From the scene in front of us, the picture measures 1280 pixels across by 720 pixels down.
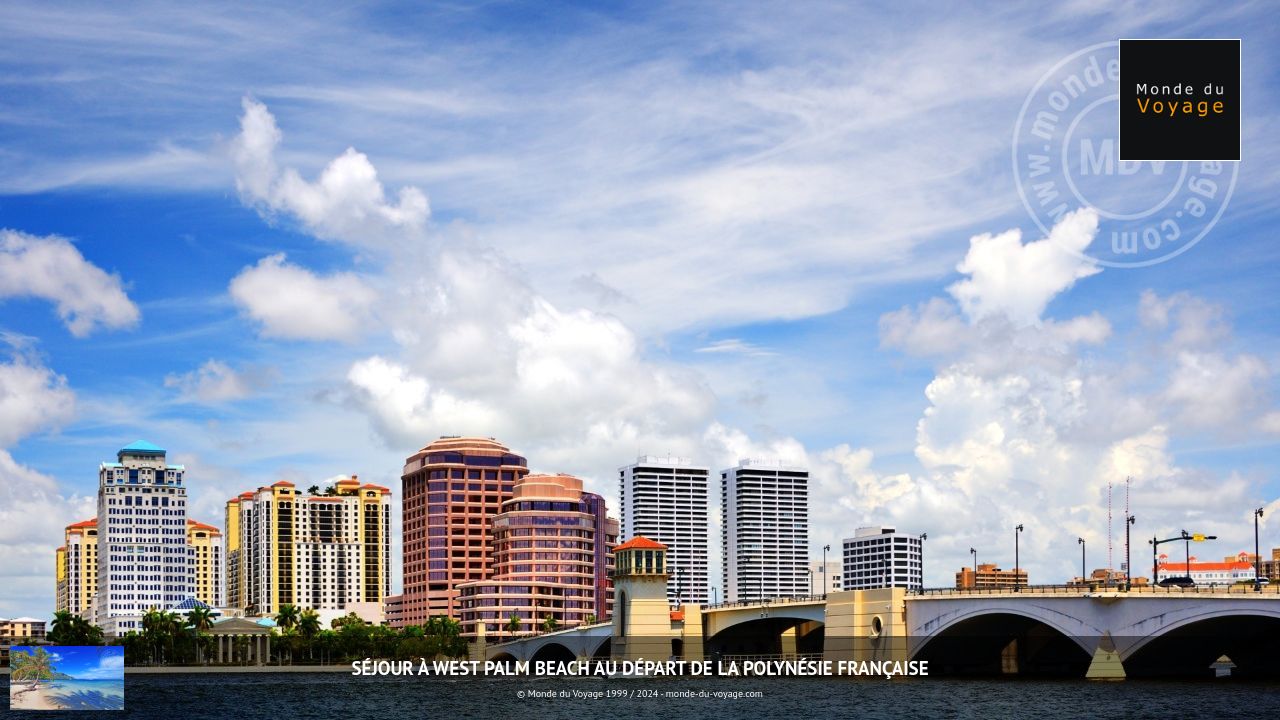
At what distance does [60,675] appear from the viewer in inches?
4250

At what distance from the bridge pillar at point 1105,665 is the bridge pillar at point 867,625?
76.3 ft

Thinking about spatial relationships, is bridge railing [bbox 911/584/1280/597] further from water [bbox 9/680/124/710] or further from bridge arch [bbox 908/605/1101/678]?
water [bbox 9/680/124/710]

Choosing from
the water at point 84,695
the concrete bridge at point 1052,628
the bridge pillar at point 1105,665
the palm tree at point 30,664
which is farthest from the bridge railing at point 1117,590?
the palm tree at point 30,664

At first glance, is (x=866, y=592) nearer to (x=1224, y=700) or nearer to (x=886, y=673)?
(x=886, y=673)

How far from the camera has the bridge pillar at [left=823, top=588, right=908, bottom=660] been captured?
17225 centimetres

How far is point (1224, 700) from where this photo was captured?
13450cm

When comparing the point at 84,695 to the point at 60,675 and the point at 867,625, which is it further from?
the point at 867,625

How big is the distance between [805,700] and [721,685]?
1016 inches

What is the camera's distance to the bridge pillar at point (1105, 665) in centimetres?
15350

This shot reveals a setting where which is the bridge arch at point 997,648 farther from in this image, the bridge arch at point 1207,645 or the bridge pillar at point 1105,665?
the bridge pillar at point 1105,665

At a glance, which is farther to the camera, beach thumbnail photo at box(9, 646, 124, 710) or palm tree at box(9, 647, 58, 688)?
beach thumbnail photo at box(9, 646, 124, 710)

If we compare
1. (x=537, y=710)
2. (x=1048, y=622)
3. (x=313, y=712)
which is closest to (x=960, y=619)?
(x=1048, y=622)

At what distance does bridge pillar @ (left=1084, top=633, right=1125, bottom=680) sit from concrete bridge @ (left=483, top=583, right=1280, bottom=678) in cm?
10

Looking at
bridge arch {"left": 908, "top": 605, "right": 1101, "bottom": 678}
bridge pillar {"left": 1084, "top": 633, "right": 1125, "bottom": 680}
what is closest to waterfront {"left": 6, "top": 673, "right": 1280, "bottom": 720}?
bridge pillar {"left": 1084, "top": 633, "right": 1125, "bottom": 680}
